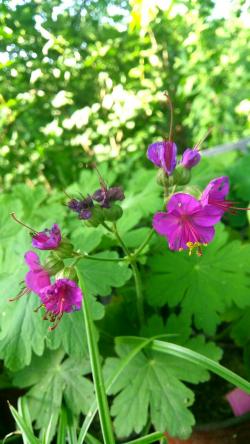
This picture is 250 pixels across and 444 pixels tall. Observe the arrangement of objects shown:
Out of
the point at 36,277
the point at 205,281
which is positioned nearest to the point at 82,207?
the point at 36,277

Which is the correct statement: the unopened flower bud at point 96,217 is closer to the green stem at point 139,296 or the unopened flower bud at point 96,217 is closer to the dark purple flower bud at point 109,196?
the dark purple flower bud at point 109,196

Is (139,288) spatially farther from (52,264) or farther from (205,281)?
(52,264)

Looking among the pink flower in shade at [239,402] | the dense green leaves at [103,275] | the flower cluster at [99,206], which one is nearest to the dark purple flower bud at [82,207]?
the flower cluster at [99,206]

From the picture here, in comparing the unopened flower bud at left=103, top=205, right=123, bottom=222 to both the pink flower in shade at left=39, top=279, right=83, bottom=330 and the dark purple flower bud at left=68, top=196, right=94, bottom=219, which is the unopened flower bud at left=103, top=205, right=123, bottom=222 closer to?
the dark purple flower bud at left=68, top=196, right=94, bottom=219

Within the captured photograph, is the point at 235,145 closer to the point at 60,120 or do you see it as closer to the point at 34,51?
the point at 60,120

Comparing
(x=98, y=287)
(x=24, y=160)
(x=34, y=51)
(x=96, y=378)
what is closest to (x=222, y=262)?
(x=98, y=287)

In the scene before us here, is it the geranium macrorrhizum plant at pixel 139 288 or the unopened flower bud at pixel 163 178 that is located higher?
the unopened flower bud at pixel 163 178
